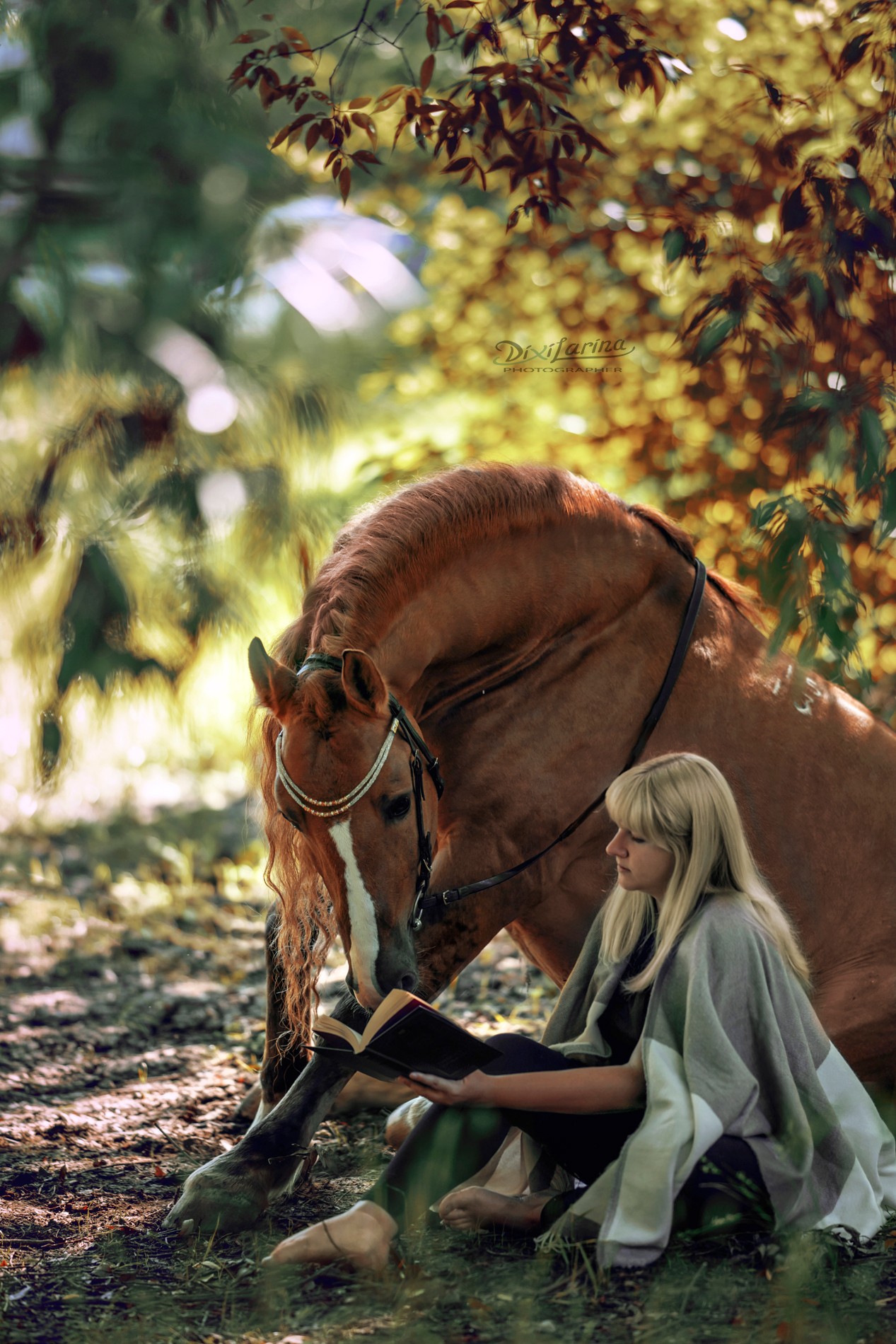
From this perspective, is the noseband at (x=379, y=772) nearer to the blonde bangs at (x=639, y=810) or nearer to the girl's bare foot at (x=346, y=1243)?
the blonde bangs at (x=639, y=810)

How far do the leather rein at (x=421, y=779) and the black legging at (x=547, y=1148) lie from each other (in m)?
0.45

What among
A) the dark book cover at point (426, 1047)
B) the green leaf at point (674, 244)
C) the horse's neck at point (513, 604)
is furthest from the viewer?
the green leaf at point (674, 244)

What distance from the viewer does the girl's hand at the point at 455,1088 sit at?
2.40 metres

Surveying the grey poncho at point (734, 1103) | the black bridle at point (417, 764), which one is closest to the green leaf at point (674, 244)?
the black bridle at point (417, 764)

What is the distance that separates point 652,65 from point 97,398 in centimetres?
172

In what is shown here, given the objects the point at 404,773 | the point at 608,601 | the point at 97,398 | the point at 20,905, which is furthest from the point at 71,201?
the point at 20,905

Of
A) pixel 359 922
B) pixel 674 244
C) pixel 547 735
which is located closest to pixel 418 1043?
pixel 359 922

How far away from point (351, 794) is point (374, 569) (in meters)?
0.57

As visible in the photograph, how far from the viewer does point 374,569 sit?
295 cm

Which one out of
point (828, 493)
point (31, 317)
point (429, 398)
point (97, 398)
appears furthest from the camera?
point (429, 398)

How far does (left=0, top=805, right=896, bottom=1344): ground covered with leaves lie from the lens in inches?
88.2

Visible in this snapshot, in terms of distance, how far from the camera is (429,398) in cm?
566

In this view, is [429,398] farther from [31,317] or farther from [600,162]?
[31,317]

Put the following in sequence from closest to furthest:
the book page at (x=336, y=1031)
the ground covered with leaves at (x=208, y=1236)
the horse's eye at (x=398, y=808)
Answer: the ground covered with leaves at (x=208, y=1236), the book page at (x=336, y=1031), the horse's eye at (x=398, y=808)
